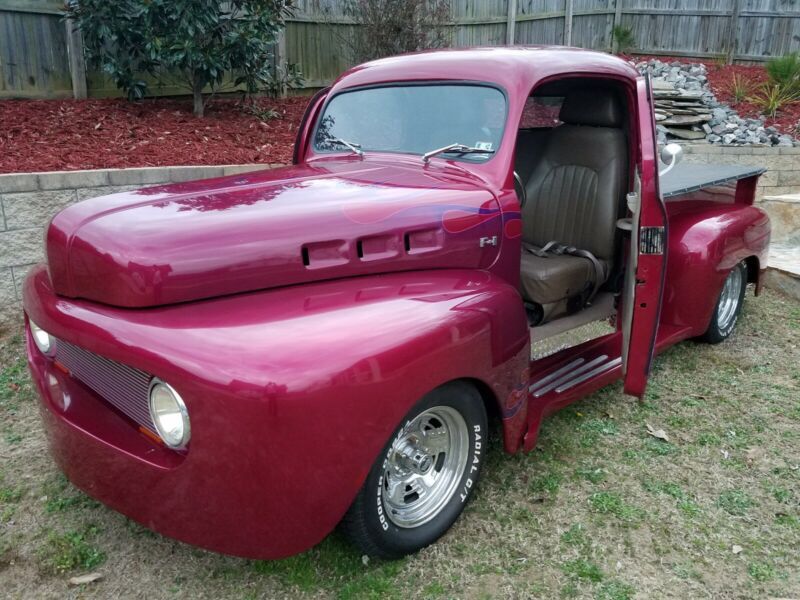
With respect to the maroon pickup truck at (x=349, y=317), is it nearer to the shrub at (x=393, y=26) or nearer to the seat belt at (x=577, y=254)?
the seat belt at (x=577, y=254)

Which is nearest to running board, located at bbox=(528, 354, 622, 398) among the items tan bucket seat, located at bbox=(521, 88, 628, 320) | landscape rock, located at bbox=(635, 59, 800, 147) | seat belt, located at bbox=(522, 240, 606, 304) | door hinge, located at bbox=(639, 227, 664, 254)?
tan bucket seat, located at bbox=(521, 88, 628, 320)

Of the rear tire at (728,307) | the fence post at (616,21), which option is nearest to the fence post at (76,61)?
the rear tire at (728,307)

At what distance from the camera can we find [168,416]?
6.91 ft

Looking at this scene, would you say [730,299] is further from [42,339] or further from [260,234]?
[42,339]

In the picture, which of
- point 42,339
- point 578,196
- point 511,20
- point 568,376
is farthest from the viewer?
point 511,20

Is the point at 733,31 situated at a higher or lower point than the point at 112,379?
higher

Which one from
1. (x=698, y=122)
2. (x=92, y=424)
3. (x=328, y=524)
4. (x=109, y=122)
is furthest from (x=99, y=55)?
(x=698, y=122)

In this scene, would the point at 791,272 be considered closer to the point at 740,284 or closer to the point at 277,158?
the point at 740,284

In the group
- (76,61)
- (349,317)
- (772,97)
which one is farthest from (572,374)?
(772,97)

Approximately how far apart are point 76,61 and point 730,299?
622 cm

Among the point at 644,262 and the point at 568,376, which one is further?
the point at 568,376

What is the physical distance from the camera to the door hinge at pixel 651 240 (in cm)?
321

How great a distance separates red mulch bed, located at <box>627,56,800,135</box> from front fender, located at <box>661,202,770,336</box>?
5.56 meters

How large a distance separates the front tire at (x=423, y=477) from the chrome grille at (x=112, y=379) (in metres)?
0.79
